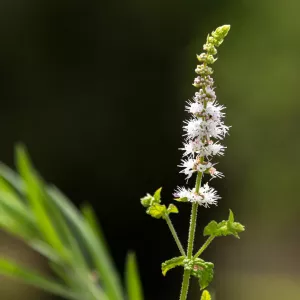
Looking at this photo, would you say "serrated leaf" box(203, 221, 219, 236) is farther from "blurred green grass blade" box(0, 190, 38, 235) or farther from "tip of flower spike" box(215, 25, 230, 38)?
"blurred green grass blade" box(0, 190, 38, 235)

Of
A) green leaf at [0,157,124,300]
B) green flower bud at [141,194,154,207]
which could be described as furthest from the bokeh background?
green flower bud at [141,194,154,207]

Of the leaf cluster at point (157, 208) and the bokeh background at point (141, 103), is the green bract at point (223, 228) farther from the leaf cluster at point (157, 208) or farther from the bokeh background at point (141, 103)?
the bokeh background at point (141, 103)

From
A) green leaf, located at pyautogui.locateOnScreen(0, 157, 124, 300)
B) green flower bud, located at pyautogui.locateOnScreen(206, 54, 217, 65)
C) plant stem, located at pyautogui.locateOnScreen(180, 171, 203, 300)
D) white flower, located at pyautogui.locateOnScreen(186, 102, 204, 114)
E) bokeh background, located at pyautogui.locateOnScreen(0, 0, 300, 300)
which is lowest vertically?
plant stem, located at pyautogui.locateOnScreen(180, 171, 203, 300)

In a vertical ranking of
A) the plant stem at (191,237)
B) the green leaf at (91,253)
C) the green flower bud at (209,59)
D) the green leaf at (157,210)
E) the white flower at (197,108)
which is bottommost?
the plant stem at (191,237)

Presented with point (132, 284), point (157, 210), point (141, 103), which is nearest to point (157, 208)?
point (157, 210)

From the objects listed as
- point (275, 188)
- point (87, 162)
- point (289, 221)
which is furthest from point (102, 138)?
point (289, 221)

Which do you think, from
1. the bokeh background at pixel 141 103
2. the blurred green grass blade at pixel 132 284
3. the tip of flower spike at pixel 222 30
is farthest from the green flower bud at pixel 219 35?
the bokeh background at pixel 141 103

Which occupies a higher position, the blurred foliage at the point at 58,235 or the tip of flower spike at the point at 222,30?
the blurred foliage at the point at 58,235

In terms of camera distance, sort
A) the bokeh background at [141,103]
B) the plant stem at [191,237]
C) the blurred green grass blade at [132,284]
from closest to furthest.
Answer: the plant stem at [191,237] → the blurred green grass blade at [132,284] → the bokeh background at [141,103]

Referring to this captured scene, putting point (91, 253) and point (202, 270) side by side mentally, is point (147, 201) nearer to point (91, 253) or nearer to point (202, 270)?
point (202, 270)
